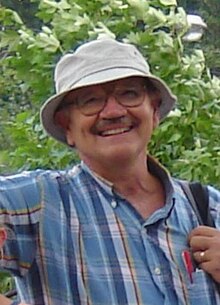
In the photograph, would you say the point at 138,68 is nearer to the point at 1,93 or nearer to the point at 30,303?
the point at 30,303

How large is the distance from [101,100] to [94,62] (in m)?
0.06

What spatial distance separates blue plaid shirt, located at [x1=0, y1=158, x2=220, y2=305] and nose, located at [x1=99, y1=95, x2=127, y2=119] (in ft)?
0.34

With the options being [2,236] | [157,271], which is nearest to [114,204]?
[157,271]

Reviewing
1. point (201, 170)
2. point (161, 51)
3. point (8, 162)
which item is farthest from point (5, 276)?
point (161, 51)

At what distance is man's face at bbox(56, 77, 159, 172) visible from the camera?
4.19 feet

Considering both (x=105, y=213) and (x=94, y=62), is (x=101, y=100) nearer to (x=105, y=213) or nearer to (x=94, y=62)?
(x=94, y=62)

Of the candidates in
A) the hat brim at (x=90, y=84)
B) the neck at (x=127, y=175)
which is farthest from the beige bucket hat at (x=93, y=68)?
the neck at (x=127, y=175)

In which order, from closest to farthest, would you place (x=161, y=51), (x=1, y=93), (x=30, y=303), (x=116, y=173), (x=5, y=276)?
(x=30, y=303)
(x=116, y=173)
(x=5, y=276)
(x=161, y=51)
(x=1, y=93)

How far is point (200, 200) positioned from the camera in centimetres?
137

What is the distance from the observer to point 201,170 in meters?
1.79

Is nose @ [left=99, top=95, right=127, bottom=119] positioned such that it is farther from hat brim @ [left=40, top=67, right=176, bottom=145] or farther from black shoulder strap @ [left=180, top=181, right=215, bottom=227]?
black shoulder strap @ [left=180, top=181, right=215, bottom=227]

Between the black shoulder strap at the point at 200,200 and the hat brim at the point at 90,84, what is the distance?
0.43ft

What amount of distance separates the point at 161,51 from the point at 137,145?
0.58m

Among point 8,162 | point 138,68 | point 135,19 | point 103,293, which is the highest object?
point 138,68
